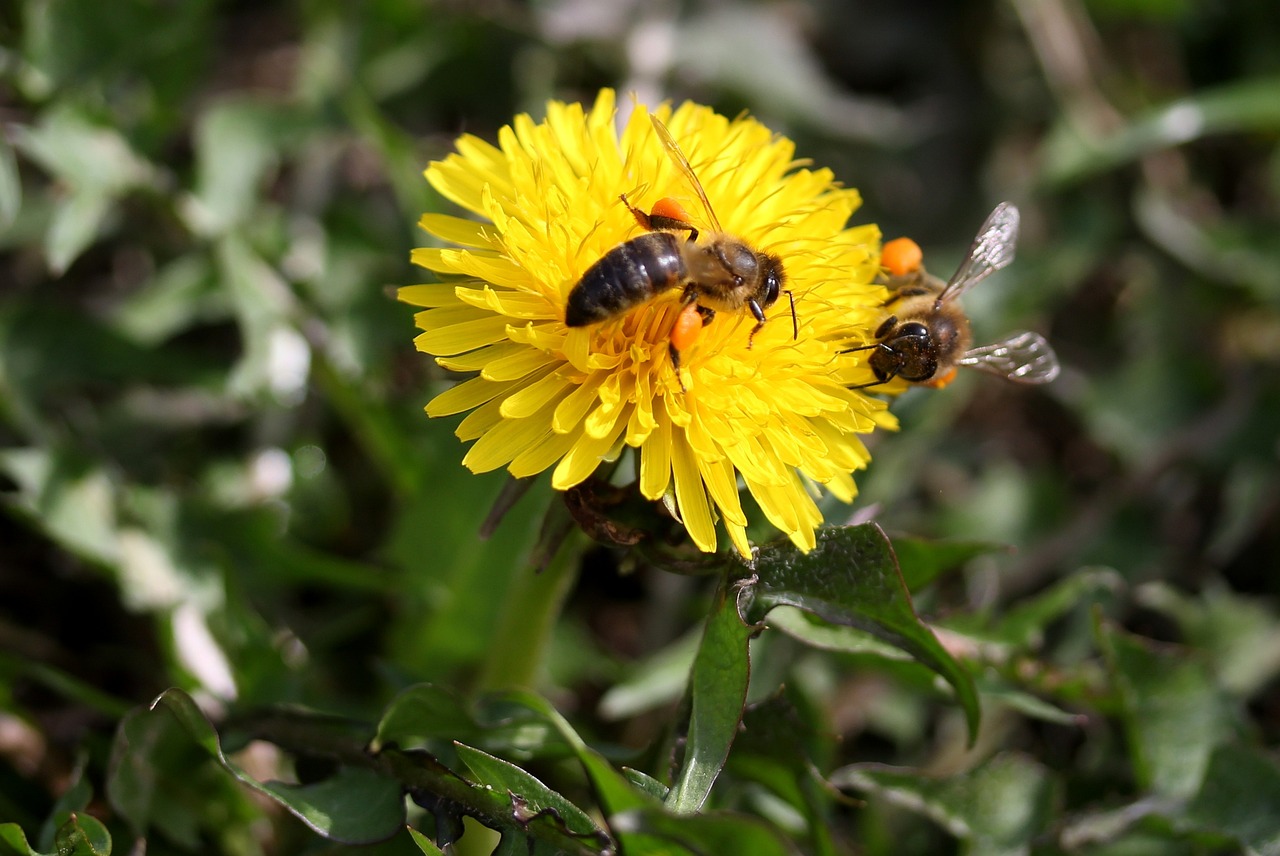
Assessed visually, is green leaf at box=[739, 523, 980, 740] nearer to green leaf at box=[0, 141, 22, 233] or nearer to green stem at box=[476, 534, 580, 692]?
green stem at box=[476, 534, 580, 692]

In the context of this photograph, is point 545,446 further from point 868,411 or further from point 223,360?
point 223,360

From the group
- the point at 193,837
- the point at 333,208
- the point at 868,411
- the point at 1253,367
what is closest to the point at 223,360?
the point at 333,208

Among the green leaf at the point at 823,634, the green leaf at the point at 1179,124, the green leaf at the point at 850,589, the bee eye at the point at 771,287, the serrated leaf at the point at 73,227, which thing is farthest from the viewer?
the green leaf at the point at 1179,124

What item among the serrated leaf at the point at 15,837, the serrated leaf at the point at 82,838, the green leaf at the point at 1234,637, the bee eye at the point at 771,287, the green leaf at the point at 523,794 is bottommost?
the green leaf at the point at 1234,637

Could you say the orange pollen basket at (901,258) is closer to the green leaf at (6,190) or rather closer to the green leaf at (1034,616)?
the green leaf at (1034,616)

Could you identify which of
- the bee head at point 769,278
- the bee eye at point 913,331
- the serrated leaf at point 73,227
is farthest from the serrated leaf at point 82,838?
the bee eye at point 913,331

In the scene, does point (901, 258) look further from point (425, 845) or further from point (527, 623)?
point (425, 845)

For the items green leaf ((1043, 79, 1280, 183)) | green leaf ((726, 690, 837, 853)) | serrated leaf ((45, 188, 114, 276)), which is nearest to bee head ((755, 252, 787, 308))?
green leaf ((726, 690, 837, 853))
